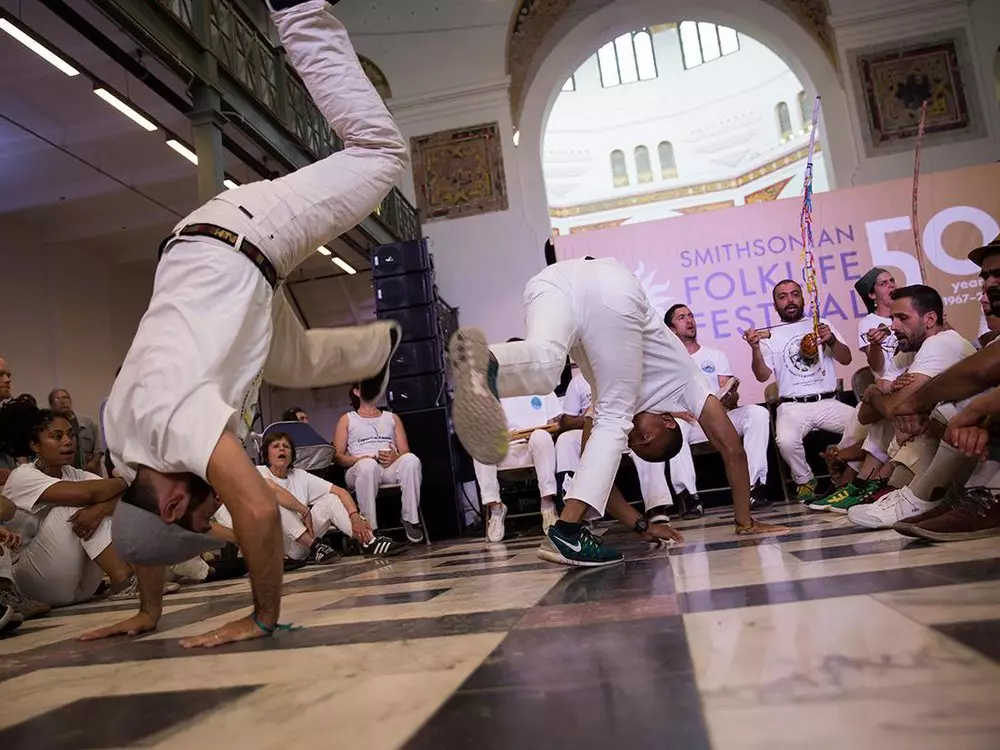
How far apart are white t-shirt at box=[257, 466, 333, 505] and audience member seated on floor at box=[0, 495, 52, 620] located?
56.8 inches

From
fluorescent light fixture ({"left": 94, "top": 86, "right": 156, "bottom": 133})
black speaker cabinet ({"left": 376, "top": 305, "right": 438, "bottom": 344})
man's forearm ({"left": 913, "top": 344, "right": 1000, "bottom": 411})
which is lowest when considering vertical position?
man's forearm ({"left": 913, "top": 344, "right": 1000, "bottom": 411})

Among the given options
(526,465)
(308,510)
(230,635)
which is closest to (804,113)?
(526,465)

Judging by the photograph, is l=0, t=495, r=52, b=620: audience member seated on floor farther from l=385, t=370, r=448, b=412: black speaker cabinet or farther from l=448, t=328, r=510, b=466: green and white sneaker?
l=385, t=370, r=448, b=412: black speaker cabinet

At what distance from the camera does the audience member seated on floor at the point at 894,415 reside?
213 cm

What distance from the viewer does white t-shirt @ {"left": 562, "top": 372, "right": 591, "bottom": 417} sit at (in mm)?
4523

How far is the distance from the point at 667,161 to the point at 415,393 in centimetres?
1751

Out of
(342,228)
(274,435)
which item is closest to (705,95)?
(274,435)

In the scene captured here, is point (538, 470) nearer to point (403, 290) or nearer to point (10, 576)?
point (403, 290)

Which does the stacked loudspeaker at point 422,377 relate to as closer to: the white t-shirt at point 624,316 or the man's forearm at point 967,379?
the white t-shirt at point 624,316

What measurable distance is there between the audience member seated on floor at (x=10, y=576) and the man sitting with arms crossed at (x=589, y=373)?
152 cm

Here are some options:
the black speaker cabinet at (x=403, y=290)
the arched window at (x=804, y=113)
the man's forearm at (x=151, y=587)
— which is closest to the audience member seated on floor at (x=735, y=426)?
the black speaker cabinet at (x=403, y=290)

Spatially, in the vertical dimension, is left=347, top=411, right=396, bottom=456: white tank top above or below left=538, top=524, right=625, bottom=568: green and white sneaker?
above

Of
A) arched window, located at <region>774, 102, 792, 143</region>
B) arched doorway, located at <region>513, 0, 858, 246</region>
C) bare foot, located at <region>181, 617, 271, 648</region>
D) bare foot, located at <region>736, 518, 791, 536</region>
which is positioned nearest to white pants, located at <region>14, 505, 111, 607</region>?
bare foot, located at <region>181, 617, 271, 648</region>

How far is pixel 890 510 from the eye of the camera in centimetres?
210
